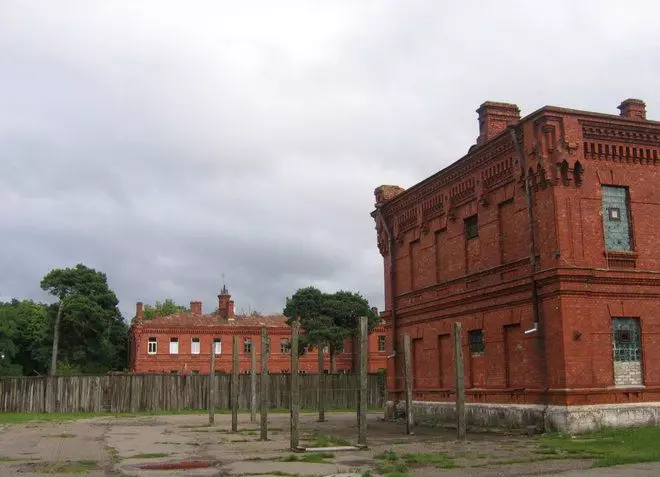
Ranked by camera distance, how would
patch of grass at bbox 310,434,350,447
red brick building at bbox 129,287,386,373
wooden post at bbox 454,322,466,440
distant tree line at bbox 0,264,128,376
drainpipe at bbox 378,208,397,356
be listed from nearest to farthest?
patch of grass at bbox 310,434,350,447
wooden post at bbox 454,322,466,440
drainpipe at bbox 378,208,397,356
distant tree line at bbox 0,264,128,376
red brick building at bbox 129,287,386,373

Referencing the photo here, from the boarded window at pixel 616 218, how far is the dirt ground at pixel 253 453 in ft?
20.1

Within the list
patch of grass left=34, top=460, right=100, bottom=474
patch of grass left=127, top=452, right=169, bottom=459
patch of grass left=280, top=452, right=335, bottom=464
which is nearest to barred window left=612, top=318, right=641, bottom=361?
patch of grass left=280, top=452, right=335, bottom=464

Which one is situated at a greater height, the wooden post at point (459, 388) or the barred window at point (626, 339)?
the barred window at point (626, 339)

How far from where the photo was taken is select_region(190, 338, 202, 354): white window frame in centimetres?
6088

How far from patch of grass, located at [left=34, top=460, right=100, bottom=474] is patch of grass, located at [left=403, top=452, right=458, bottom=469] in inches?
238

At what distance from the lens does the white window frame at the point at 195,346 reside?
60875 mm

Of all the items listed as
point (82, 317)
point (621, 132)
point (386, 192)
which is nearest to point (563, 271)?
point (621, 132)

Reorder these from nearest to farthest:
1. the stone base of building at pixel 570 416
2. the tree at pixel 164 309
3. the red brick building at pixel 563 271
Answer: the stone base of building at pixel 570 416 → the red brick building at pixel 563 271 → the tree at pixel 164 309

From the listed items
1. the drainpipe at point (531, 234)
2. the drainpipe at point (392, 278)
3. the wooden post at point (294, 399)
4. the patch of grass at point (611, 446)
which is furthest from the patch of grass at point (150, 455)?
the drainpipe at point (392, 278)

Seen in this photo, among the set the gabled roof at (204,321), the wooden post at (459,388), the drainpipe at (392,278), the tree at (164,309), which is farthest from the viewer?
the tree at (164,309)

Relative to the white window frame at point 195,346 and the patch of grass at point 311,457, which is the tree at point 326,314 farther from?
the patch of grass at point 311,457

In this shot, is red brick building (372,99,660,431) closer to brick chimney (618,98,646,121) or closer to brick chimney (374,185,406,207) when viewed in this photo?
brick chimney (618,98,646,121)

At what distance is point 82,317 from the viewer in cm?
5662

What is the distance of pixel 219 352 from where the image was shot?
6125cm
